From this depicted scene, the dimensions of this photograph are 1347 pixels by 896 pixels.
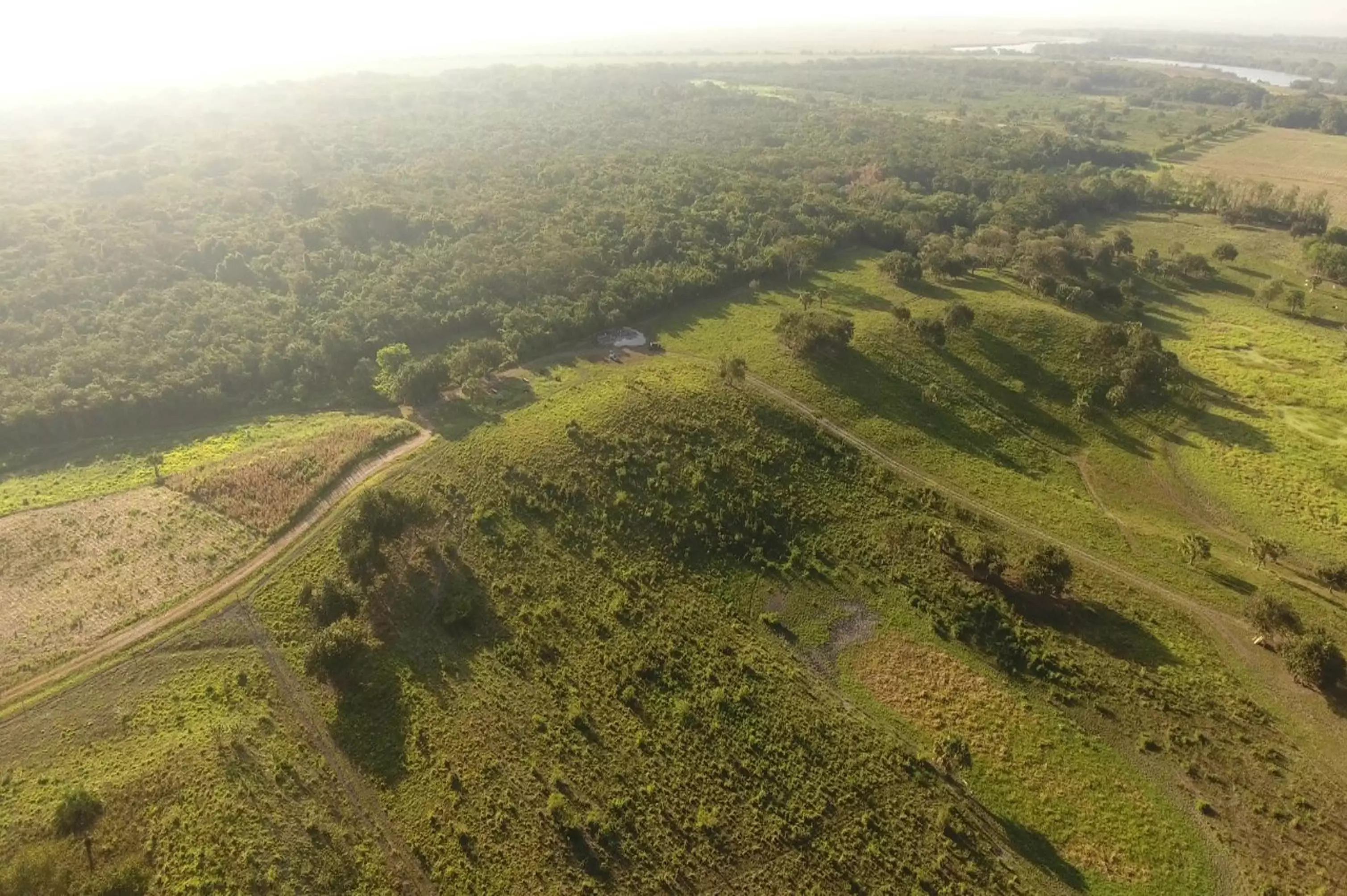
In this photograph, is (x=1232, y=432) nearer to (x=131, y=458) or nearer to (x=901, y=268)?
(x=901, y=268)

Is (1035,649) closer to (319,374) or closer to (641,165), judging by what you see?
(319,374)

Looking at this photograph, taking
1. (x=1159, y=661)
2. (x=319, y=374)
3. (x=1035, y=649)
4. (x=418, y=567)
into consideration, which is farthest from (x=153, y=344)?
(x=1159, y=661)

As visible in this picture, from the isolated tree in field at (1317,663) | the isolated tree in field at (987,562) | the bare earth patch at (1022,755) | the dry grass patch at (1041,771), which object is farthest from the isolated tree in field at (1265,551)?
the bare earth patch at (1022,755)

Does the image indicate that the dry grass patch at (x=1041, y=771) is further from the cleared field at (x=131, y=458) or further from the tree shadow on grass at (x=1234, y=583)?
the cleared field at (x=131, y=458)

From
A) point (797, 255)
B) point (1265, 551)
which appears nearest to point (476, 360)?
point (797, 255)

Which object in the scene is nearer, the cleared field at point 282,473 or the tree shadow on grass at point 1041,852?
the tree shadow on grass at point 1041,852

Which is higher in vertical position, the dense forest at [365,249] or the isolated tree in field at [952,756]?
the dense forest at [365,249]
